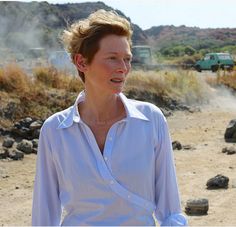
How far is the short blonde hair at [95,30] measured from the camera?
6.81 ft

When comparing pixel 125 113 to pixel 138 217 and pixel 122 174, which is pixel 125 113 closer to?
pixel 122 174

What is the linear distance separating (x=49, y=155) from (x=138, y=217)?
390 millimetres

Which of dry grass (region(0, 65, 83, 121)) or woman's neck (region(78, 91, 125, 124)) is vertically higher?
woman's neck (region(78, 91, 125, 124))

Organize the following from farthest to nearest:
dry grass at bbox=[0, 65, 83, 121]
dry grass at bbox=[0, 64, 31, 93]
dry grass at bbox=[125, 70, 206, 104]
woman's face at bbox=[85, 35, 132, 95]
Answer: dry grass at bbox=[125, 70, 206, 104]
dry grass at bbox=[0, 64, 31, 93]
dry grass at bbox=[0, 65, 83, 121]
woman's face at bbox=[85, 35, 132, 95]

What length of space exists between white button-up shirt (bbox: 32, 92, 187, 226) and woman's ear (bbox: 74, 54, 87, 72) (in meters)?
0.16

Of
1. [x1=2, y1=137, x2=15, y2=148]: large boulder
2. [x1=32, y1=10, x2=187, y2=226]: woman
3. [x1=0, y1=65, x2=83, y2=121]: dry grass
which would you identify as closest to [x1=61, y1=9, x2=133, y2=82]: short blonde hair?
[x1=32, y1=10, x2=187, y2=226]: woman

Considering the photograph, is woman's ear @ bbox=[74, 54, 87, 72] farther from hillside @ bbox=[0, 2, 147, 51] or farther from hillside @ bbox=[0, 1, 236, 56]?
hillside @ bbox=[0, 2, 147, 51]

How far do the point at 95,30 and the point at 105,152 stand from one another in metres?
0.43

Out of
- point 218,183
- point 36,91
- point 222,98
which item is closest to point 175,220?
point 218,183

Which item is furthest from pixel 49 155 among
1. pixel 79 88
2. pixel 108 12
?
pixel 79 88

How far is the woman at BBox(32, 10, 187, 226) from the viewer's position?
1996mm

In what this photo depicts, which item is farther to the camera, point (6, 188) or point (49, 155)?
point (6, 188)

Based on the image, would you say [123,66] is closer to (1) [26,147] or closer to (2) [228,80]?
(1) [26,147]

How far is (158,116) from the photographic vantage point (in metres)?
2.11
